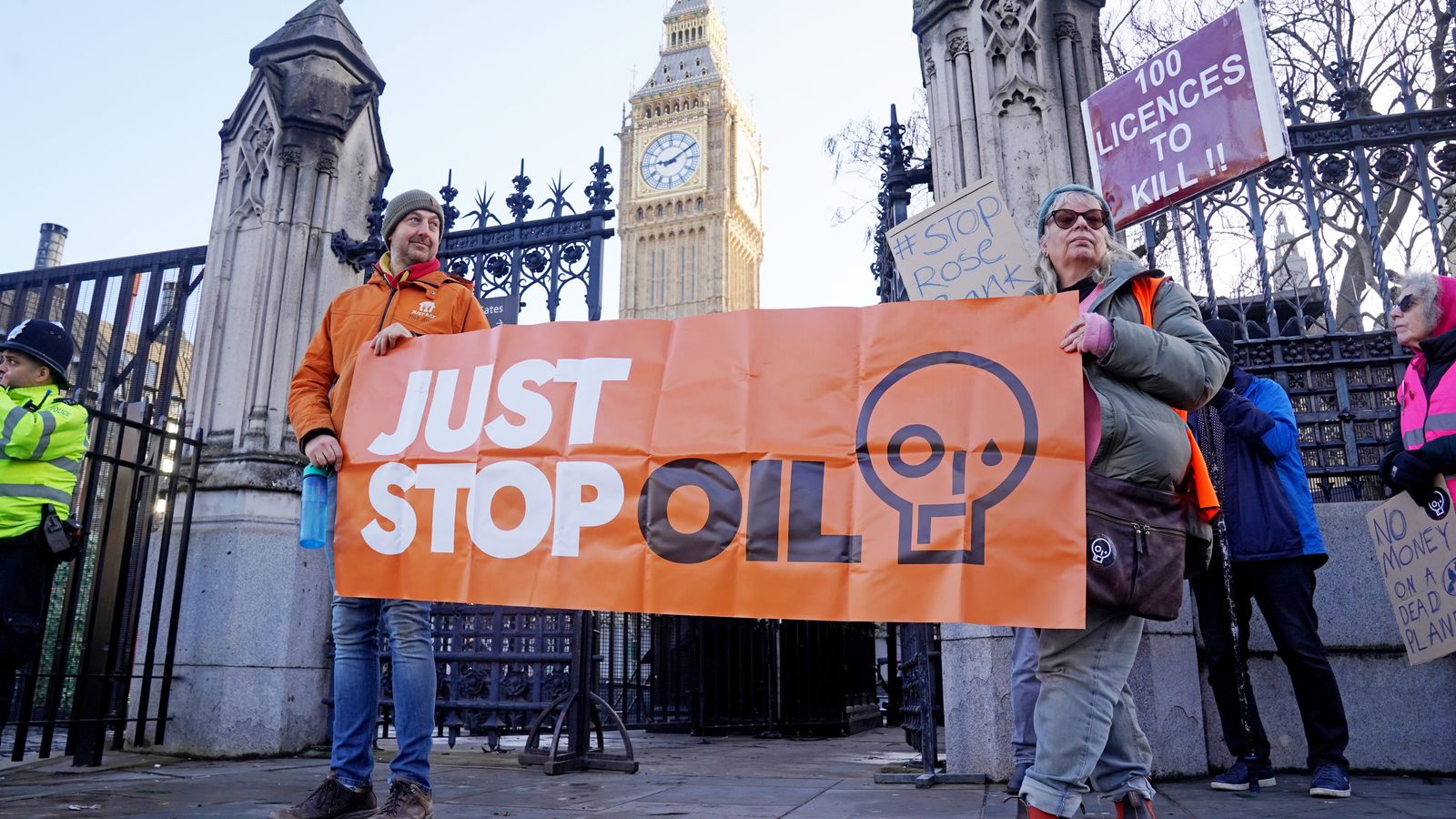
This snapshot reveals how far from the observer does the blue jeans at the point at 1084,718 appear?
241 centimetres

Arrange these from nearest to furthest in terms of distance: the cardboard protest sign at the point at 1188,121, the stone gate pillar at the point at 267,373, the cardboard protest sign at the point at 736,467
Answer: the cardboard protest sign at the point at 736,467 < the cardboard protest sign at the point at 1188,121 < the stone gate pillar at the point at 267,373

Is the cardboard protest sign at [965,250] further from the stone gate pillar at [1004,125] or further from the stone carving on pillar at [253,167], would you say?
the stone carving on pillar at [253,167]

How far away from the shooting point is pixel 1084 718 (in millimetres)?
2434

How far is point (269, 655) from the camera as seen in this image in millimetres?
6734

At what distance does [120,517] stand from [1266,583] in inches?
252

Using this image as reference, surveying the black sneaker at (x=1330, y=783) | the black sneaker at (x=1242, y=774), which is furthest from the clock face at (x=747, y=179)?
the black sneaker at (x=1330, y=783)

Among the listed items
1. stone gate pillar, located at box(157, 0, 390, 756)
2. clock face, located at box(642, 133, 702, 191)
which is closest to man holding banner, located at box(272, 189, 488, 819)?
stone gate pillar, located at box(157, 0, 390, 756)

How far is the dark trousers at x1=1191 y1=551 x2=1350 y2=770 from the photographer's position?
14.3 feet

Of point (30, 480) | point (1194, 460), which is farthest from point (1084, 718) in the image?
point (30, 480)

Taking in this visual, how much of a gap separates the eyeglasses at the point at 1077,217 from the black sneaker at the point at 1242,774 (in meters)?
2.94

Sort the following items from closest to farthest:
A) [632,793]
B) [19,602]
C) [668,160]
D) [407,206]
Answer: [407,206]
[19,602]
[632,793]
[668,160]

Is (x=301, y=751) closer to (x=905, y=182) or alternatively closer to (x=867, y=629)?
(x=905, y=182)

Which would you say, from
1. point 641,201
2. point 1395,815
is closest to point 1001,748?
point 1395,815

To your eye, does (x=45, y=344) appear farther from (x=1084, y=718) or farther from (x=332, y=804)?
(x=1084, y=718)
